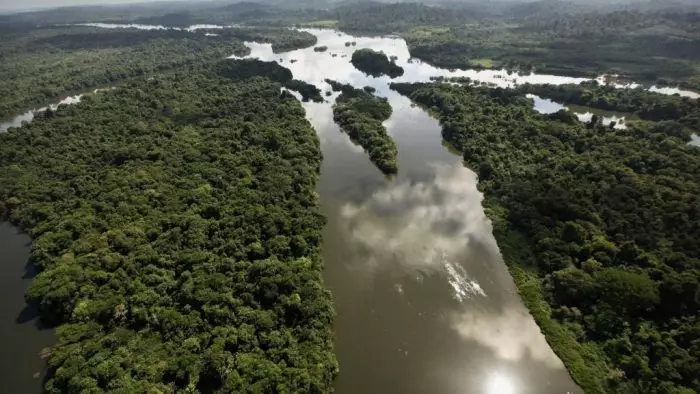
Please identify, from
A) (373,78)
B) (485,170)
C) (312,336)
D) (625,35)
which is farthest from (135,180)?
(625,35)

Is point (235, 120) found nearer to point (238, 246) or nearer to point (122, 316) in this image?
point (238, 246)

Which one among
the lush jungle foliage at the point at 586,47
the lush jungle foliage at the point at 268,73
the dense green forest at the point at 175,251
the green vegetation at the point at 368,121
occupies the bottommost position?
the dense green forest at the point at 175,251

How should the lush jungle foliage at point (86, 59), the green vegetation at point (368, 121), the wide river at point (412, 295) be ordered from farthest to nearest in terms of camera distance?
the lush jungle foliage at point (86, 59) < the green vegetation at point (368, 121) < the wide river at point (412, 295)

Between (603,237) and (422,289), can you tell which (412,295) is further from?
Answer: (603,237)

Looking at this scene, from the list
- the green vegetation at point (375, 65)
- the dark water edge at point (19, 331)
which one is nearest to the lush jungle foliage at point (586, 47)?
the green vegetation at point (375, 65)

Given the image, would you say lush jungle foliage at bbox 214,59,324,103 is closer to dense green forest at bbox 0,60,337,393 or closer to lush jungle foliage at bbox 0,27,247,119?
lush jungle foliage at bbox 0,27,247,119

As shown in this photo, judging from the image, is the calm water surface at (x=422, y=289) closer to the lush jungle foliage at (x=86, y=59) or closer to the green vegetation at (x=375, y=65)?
the green vegetation at (x=375, y=65)
